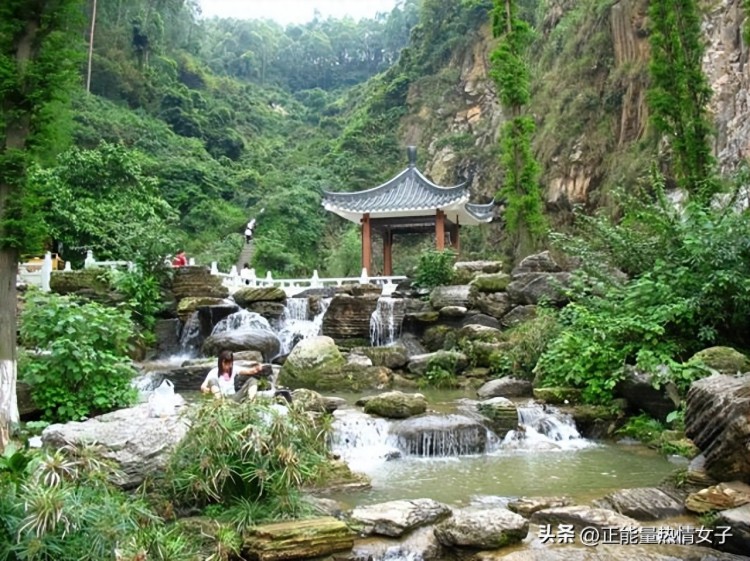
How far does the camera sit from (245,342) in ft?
43.0

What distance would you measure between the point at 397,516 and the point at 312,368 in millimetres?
6587

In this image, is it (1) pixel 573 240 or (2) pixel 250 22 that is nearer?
(1) pixel 573 240

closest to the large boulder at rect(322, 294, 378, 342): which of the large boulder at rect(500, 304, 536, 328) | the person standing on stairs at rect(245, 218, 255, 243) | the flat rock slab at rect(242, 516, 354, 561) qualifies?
the large boulder at rect(500, 304, 536, 328)

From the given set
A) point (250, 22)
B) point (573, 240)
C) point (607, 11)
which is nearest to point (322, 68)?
point (250, 22)

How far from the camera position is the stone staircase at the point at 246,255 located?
27184 millimetres

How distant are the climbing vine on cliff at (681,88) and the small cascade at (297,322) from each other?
8.43m

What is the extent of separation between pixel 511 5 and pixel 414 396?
13.6 m

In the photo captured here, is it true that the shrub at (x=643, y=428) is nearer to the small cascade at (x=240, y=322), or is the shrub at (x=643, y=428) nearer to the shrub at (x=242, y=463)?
the shrub at (x=242, y=463)

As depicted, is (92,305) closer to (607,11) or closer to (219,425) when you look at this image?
(219,425)

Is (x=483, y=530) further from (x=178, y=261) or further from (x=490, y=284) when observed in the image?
(x=178, y=261)

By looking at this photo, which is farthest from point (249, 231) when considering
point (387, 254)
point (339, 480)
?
point (339, 480)

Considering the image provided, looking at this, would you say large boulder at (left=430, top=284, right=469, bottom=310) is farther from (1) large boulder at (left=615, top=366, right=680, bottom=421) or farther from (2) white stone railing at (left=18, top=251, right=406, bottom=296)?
(1) large boulder at (left=615, top=366, right=680, bottom=421)

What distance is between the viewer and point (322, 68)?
6088 centimetres

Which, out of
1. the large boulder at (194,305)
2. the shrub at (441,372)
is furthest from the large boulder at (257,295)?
the shrub at (441,372)
